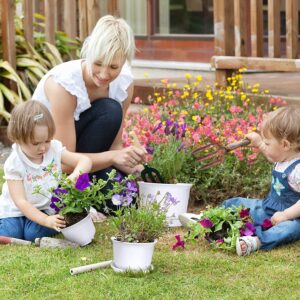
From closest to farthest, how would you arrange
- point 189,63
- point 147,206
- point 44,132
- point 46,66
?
point 147,206 < point 44,132 < point 46,66 < point 189,63

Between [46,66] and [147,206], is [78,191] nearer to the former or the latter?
[147,206]

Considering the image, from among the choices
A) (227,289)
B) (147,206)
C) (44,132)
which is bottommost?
(227,289)

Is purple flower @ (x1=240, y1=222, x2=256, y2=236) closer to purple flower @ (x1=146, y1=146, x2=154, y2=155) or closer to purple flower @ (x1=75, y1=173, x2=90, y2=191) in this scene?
purple flower @ (x1=75, y1=173, x2=90, y2=191)

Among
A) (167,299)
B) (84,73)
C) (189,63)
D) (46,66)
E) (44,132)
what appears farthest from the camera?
(189,63)

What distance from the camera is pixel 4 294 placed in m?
3.51

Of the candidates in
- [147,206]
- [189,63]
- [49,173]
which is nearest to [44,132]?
[49,173]

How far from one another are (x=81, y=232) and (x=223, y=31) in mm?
3458

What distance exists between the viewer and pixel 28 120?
4.21 meters

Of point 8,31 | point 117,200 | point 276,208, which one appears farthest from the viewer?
point 8,31

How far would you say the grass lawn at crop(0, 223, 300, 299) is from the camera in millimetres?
3492

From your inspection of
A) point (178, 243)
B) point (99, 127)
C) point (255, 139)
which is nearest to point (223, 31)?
point (99, 127)

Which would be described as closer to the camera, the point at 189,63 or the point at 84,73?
the point at 84,73

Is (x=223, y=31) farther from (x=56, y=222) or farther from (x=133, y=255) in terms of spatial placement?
(x=133, y=255)

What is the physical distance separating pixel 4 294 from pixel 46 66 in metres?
5.12
